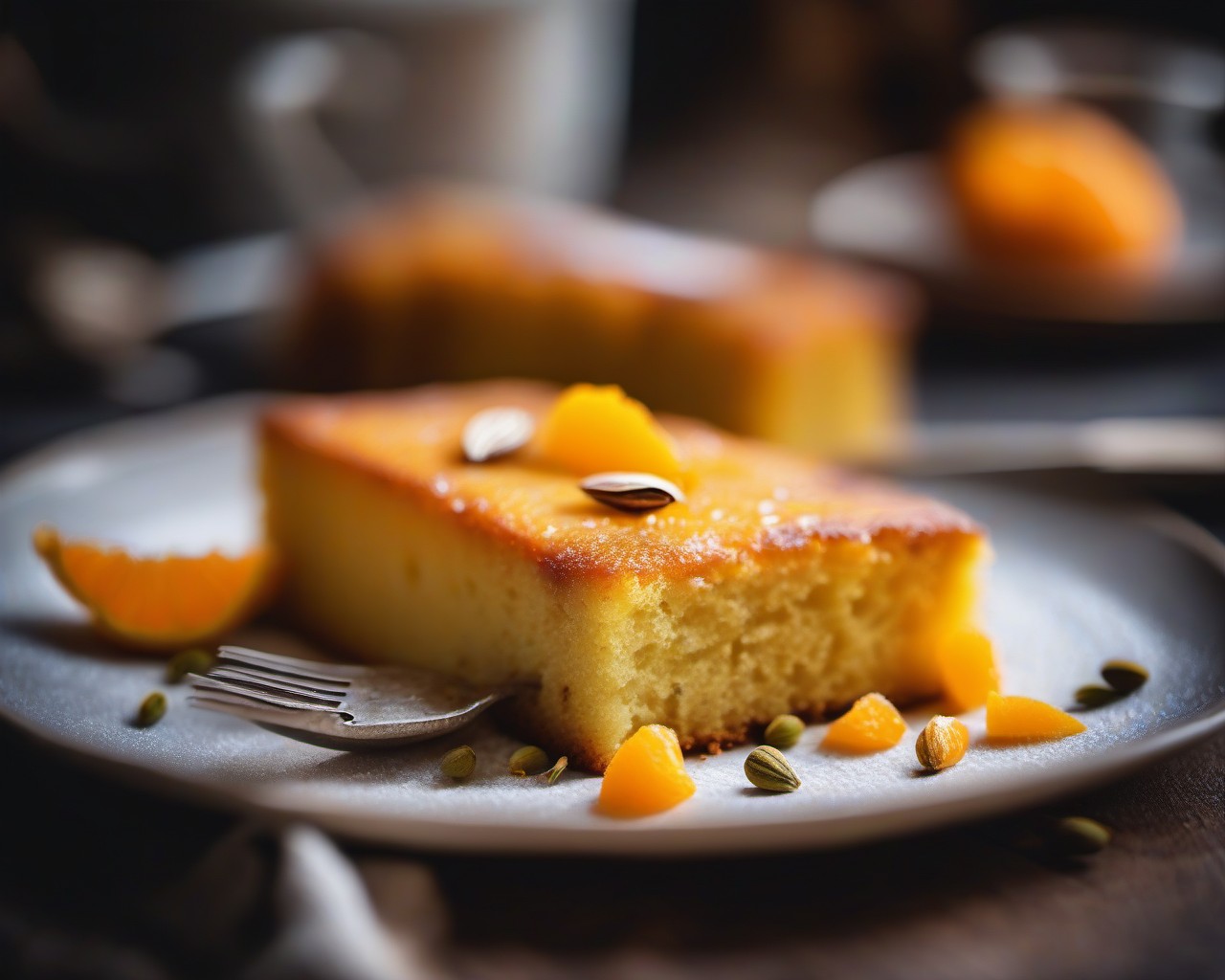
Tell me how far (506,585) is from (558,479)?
31 centimetres

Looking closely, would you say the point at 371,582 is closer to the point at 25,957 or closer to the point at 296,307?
the point at 25,957

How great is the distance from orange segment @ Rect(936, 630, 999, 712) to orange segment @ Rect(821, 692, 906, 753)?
0.74 feet

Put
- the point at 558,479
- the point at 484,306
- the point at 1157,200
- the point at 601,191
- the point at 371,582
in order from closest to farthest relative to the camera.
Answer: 1. the point at 558,479
2. the point at 371,582
3. the point at 484,306
4. the point at 1157,200
5. the point at 601,191

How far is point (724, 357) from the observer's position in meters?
4.52

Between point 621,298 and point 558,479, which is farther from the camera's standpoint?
point 621,298

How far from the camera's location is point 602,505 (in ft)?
8.48

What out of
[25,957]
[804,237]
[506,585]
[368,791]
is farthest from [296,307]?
[25,957]

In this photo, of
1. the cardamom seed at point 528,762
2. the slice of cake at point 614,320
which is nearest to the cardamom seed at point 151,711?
the cardamom seed at point 528,762

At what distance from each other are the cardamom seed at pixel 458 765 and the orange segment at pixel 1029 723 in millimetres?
912

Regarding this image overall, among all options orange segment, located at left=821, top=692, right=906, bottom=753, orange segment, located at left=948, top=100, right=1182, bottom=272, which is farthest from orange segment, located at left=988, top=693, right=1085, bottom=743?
orange segment, located at left=948, top=100, right=1182, bottom=272

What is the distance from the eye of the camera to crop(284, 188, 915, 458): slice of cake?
459 centimetres

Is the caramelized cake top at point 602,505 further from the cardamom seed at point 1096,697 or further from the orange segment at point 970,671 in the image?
the cardamom seed at point 1096,697

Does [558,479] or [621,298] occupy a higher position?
[621,298]

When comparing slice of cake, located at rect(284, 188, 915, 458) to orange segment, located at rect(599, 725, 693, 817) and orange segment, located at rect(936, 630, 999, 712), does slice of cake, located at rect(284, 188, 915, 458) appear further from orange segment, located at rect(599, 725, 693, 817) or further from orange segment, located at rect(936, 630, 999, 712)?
orange segment, located at rect(599, 725, 693, 817)
